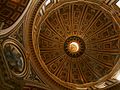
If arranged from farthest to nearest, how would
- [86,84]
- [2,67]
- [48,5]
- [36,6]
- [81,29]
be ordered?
[81,29], [86,84], [48,5], [36,6], [2,67]

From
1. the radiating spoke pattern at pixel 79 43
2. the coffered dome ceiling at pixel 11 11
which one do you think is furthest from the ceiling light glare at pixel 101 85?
the coffered dome ceiling at pixel 11 11

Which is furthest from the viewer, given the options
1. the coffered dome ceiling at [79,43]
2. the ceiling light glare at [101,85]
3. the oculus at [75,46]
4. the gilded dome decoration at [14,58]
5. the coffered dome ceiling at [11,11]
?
the oculus at [75,46]

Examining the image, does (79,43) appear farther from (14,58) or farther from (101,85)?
(14,58)

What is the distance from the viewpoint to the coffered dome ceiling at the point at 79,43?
1468 centimetres

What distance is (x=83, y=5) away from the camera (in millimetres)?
14516

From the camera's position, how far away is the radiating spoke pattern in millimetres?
14727

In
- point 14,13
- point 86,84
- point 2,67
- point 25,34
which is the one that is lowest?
point 86,84

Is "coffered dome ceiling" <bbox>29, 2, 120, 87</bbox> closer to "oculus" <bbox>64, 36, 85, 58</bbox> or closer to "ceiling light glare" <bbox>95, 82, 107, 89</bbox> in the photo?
"oculus" <bbox>64, 36, 85, 58</bbox>

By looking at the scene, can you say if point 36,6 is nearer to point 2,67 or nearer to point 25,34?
point 25,34

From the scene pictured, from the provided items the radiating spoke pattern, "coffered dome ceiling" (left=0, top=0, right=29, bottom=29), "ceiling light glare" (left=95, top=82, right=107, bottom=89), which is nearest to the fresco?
"coffered dome ceiling" (left=0, top=0, right=29, bottom=29)

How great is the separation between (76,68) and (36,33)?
329cm

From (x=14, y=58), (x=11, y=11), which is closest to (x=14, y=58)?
(x=14, y=58)

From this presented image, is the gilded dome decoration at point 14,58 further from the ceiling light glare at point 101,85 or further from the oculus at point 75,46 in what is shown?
the oculus at point 75,46

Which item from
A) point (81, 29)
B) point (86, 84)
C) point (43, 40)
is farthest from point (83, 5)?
point (86, 84)
